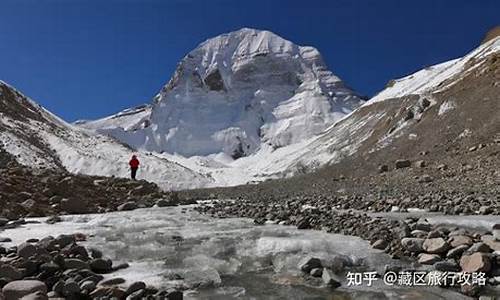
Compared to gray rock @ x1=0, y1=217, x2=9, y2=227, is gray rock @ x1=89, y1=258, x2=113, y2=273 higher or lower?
gray rock @ x1=0, y1=217, x2=9, y2=227

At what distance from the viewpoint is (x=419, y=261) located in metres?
10.2

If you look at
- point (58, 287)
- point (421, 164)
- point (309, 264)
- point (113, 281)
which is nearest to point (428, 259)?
point (309, 264)

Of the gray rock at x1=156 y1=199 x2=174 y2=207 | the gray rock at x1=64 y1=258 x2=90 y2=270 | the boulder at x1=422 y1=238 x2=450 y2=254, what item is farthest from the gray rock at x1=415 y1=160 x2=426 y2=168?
the gray rock at x1=64 y1=258 x2=90 y2=270

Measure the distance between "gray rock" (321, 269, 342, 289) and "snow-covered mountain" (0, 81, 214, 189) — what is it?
1535 inches

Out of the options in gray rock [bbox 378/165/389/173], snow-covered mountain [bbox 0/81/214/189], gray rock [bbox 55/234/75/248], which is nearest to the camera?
gray rock [bbox 55/234/75/248]

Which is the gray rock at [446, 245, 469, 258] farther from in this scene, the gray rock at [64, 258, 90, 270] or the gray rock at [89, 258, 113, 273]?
the gray rock at [64, 258, 90, 270]

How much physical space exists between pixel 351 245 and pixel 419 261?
1943 millimetres

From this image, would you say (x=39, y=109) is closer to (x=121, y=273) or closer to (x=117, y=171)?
(x=117, y=171)

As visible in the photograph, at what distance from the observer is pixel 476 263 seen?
9.28 m

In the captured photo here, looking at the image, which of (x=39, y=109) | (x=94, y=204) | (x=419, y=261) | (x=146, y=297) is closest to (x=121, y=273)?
(x=146, y=297)

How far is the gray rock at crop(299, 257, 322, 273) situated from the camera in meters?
10.2

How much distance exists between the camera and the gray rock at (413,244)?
10.8 m

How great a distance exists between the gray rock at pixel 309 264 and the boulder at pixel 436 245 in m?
2.39

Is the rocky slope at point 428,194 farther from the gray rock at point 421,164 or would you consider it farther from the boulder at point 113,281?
the boulder at point 113,281
